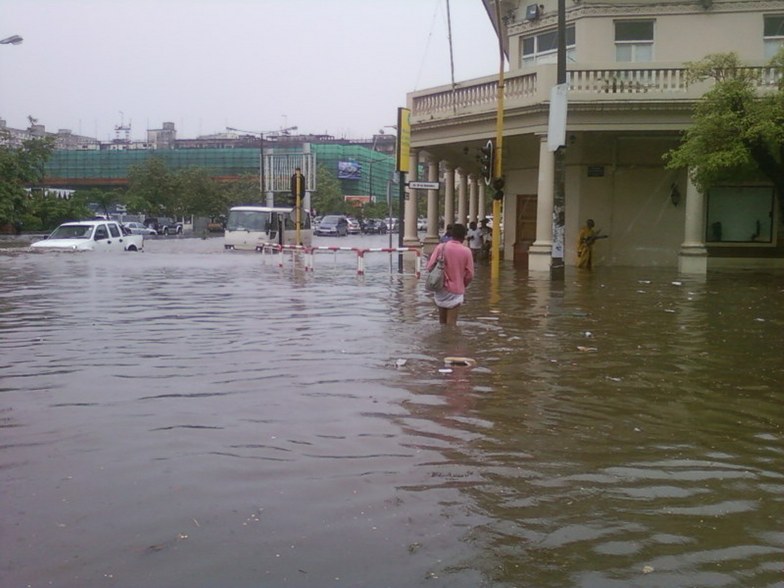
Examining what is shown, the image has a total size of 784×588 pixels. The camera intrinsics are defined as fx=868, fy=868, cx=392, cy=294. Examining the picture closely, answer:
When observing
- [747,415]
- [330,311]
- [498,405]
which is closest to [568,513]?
[498,405]

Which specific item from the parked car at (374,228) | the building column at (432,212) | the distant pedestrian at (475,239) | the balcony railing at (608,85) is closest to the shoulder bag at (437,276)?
the balcony railing at (608,85)

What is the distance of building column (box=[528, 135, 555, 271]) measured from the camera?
23109 millimetres

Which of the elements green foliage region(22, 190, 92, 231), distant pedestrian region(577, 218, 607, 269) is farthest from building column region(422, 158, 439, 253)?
green foliage region(22, 190, 92, 231)

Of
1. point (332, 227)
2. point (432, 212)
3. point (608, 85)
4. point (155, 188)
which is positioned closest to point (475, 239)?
point (432, 212)

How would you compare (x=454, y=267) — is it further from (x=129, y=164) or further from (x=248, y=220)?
(x=129, y=164)

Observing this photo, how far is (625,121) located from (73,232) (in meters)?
19.8

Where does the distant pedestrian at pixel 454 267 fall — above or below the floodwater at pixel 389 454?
above

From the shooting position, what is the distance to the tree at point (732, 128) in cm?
1802

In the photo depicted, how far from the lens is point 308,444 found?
6020 mm

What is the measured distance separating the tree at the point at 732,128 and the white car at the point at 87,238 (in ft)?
66.2

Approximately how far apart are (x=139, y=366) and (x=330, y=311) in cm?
536

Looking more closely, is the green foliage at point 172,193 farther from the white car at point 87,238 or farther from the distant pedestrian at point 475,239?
the distant pedestrian at point 475,239

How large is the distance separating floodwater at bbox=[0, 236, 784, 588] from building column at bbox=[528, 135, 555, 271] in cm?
1063

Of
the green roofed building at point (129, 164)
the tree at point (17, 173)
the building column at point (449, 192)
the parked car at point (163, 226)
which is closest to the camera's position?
the building column at point (449, 192)
